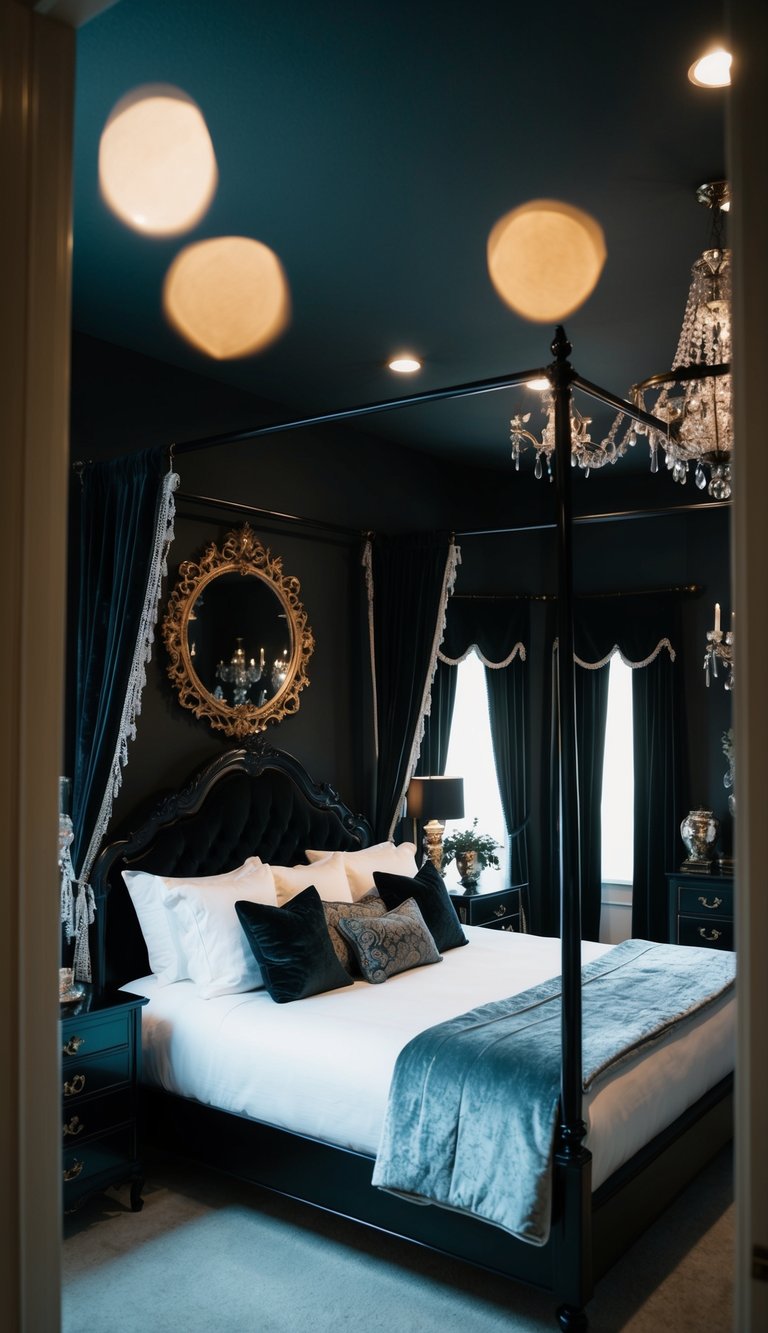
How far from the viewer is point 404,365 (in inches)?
184

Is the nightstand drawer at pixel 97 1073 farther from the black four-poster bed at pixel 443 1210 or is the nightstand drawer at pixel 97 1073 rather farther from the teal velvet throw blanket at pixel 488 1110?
the teal velvet throw blanket at pixel 488 1110

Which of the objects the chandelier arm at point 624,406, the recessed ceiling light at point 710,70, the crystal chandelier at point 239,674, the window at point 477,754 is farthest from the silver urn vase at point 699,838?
the recessed ceiling light at point 710,70

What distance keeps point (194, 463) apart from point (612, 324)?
1.91 m

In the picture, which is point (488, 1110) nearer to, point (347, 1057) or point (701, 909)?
point (347, 1057)

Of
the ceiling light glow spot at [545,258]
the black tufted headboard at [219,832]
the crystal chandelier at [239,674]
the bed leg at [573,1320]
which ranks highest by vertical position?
the ceiling light glow spot at [545,258]

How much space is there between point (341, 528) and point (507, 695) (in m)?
1.89

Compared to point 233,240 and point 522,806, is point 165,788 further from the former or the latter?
point 522,806

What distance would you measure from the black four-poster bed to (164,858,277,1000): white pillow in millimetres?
265

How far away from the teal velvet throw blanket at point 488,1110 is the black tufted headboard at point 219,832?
1.41 m

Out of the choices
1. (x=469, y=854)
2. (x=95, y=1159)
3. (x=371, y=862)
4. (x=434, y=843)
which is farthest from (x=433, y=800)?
(x=95, y=1159)

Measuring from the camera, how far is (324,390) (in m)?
5.01

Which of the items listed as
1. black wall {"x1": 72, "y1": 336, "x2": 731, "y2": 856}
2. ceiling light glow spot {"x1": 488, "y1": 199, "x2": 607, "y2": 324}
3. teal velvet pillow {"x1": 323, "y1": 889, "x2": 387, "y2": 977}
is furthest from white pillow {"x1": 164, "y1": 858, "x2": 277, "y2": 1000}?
ceiling light glow spot {"x1": 488, "y1": 199, "x2": 607, "y2": 324}

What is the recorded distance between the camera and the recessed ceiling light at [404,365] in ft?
15.1

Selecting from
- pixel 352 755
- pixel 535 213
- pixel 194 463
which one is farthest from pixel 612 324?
pixel 352 755
